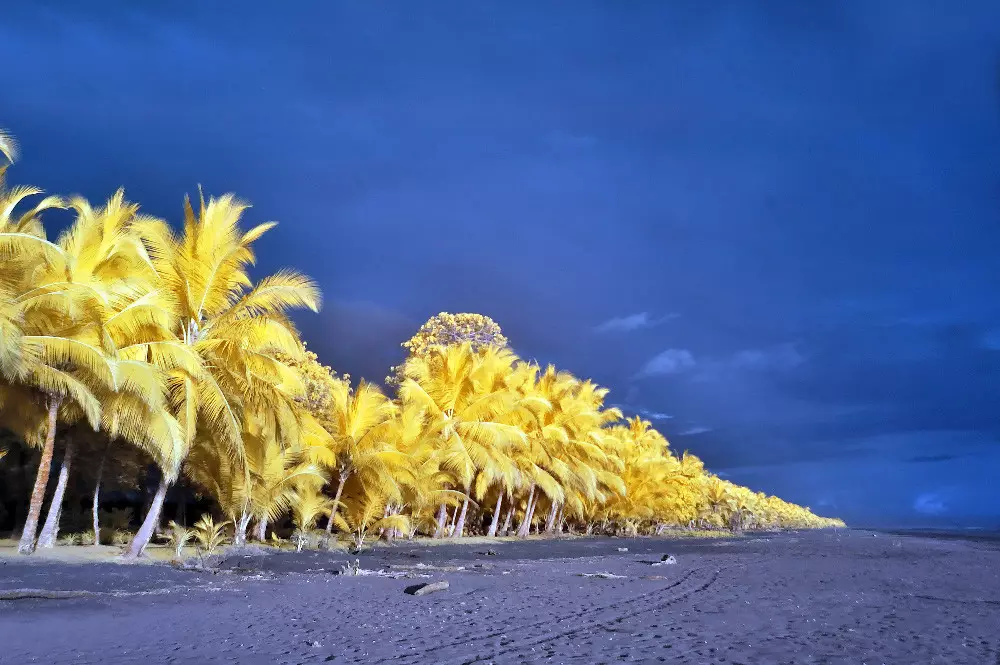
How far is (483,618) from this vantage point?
31.2ft

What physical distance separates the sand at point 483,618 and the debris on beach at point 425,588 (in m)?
0.20

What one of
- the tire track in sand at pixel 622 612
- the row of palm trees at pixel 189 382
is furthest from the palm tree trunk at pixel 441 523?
the tire track in sand at pixel 622 612

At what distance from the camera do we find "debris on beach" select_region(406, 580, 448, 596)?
11.9 metres

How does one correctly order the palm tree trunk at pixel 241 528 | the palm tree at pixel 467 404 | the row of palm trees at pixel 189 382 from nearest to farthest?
the row of palm trees at pixel 189 382 < the palm tree trunk at pixel 241 528 < the palm tree at pixel 467 404

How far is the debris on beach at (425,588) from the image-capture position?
11.9 m

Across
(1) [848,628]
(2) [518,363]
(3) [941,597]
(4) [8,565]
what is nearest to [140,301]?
(4) [8,565]

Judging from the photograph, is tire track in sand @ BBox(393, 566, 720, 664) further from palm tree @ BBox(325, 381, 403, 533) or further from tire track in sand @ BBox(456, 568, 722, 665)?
palm tree @ BBox(325, 381, 403, 533)

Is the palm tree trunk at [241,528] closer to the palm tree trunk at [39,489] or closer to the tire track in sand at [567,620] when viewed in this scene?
the palm tree trunk at [39,489]

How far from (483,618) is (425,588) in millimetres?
2785

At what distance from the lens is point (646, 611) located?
1054 cm

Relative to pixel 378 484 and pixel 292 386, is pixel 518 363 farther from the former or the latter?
pixel 292 386

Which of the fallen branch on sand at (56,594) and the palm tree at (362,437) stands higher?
the palm tree at (362,437)

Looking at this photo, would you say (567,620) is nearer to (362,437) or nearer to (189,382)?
(189,382)

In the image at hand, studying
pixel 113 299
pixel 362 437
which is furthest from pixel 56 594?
pixel 362 437
